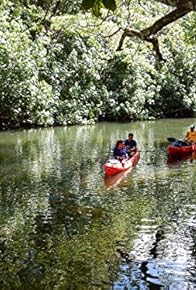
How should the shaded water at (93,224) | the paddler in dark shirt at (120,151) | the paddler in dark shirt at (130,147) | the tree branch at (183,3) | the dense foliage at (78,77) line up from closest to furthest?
the tree branch at (183,3) < the shaded water at (93,224) < the paddler in dark shirt at (120,151) < the paddler in dark shirt at (130,147) < the dense foliage at (78,77)

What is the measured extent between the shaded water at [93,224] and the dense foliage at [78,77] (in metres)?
8.59

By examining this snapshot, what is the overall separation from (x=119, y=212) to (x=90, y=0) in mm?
9215

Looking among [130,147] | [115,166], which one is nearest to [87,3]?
[115,166]

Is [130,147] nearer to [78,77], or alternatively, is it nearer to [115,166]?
[115,166]

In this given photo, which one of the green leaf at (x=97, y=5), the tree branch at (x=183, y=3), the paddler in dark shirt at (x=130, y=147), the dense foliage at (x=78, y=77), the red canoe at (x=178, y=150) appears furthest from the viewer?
the dense foliage at (x=78, y=77)

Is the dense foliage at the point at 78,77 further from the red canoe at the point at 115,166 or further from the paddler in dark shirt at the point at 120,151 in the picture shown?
the red canoe at the point at 115,166

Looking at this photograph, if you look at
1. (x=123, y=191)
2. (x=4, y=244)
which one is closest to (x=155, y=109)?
(x=123, y=191)

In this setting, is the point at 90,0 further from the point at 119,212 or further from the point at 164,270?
the point at 119,212

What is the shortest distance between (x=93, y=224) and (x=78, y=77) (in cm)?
2686

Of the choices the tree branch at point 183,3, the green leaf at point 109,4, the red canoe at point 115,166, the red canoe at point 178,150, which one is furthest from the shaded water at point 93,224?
the green leaf at point 109,4

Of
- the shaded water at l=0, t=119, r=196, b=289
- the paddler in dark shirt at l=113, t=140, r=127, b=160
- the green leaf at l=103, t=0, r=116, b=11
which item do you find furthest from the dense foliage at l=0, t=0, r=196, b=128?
the green leaf at l=103, t=0, r=116, b=11

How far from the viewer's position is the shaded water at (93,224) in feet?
27.5

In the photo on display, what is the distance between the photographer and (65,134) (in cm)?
2919

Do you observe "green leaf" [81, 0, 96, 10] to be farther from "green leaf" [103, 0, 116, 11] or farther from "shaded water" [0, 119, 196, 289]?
"shaded water" [0, 119, 196, 289]
